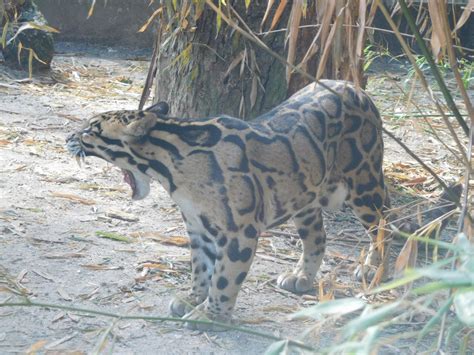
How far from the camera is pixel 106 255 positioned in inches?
213

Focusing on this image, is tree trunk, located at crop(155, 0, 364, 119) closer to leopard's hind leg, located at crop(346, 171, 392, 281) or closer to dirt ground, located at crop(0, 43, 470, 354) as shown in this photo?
dirt ground, located at crop(0, 43, 470, 354)

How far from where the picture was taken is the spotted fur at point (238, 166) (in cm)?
438

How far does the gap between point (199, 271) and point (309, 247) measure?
0.79 m

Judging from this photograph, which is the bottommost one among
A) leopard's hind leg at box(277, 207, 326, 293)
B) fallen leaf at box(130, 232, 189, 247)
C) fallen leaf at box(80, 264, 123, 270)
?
fallen leaf at box(80, 264, 123, 270)

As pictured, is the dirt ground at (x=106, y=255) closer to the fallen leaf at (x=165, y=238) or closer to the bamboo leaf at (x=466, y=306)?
the fallen leaf at (x=165, y=238)

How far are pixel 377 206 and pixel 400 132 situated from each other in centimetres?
349

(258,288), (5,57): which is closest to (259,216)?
(258,288)

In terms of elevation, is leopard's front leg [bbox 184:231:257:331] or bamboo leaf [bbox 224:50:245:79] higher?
bamboo leaf [bbox 224:50:245:79]

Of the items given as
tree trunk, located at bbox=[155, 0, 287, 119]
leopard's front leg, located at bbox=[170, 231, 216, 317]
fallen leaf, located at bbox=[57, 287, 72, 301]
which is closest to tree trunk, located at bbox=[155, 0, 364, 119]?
tree trunk, located at bbox=[155, 0, 287, 119]

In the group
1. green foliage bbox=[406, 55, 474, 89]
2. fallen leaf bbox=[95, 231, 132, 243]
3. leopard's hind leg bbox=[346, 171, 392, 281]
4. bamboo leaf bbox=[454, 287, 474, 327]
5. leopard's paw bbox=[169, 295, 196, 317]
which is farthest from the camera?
green foliage bbox=[406, 55, 474, 89]

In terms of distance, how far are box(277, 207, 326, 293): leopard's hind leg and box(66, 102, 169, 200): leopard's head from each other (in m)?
1.16

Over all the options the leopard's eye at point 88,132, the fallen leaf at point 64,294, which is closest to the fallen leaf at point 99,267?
the fallen leaf at point 64,294

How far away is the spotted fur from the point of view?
438 centimetres

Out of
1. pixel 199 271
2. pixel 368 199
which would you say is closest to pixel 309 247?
pixel 368 199
